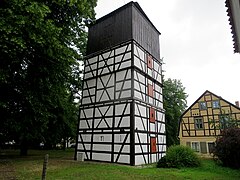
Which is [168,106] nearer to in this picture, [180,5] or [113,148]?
[113,148]

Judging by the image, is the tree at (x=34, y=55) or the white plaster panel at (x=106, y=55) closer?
the tree at (x=34, y=55)

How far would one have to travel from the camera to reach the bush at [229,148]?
43.5 ft

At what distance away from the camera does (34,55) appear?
36.8 feet

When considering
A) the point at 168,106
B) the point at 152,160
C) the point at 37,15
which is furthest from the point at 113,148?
the point at 168,106

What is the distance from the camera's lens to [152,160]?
15.3m

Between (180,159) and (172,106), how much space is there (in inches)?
702

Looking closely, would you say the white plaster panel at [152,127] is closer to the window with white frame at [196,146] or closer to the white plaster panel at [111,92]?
the white plaster panel at [111,92]

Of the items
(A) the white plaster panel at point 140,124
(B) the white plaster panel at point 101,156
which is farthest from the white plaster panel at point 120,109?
(B) the white plaster panel at point 101,156

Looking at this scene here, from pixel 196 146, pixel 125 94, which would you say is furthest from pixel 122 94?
pixel 196 146

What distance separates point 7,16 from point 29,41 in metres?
1.44

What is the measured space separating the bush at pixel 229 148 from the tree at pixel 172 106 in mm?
14141

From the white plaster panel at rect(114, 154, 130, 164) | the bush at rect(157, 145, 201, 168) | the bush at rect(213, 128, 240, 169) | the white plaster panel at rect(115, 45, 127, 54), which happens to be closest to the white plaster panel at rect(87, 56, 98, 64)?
the white plaster panel at rect(115, 45, 127, 54)

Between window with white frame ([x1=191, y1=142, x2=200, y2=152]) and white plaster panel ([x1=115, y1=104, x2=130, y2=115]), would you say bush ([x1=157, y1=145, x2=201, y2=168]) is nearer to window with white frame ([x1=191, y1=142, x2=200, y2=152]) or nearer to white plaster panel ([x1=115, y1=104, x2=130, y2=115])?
white plaster panel ([x1=115, y1=104, x2=130, y2=115])

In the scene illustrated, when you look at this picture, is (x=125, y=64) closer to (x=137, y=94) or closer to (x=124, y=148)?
(x=137, y=94)
